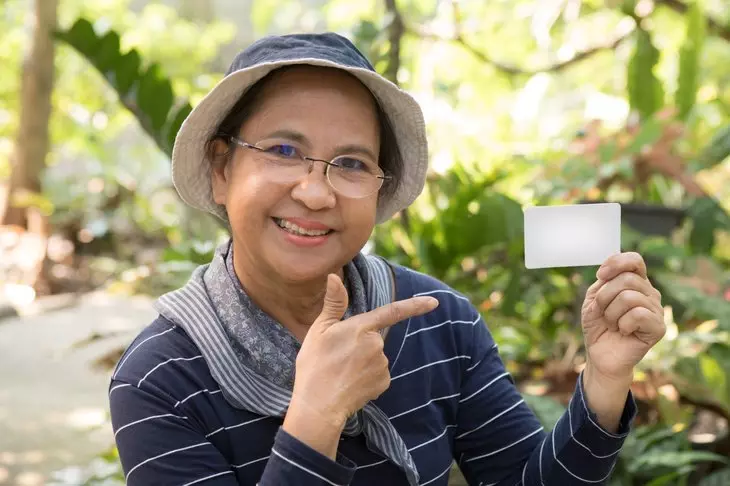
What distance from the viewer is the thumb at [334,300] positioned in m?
1.10

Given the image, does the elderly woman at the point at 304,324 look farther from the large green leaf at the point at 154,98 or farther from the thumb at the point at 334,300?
the large green leaf at the point at 154,98

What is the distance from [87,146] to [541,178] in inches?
283

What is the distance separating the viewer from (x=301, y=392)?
109cm

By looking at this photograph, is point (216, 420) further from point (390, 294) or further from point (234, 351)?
point (390, 294)

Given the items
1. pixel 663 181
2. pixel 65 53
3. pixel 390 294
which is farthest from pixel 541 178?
pixel 65 53

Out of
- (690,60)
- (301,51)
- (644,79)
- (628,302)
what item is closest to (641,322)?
(628,302)

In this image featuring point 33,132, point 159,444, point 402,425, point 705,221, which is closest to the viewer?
point 159,444

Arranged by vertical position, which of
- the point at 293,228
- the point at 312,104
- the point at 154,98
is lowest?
the point at 293,228

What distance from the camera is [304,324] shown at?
4.55 feet

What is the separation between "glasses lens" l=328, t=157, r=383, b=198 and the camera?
1257mm

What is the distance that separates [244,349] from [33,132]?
7922 mm

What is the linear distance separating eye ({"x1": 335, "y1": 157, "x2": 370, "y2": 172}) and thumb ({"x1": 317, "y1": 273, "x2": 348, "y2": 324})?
219 millimetres

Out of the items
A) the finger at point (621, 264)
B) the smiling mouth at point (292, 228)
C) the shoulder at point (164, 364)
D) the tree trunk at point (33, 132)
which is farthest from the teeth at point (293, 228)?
the tree trunk at point (33, 132)

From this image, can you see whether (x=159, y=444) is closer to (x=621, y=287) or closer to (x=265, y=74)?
(x=265, y=74)
